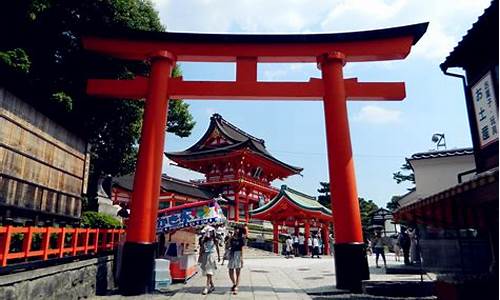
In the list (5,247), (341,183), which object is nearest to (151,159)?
(5,247)

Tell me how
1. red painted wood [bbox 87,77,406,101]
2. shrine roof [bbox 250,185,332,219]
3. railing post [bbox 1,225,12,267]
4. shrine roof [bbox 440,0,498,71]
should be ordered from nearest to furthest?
railing post [bbox 1,225,12,267] < shrine roof [bbox 440,0,498,71] < red painted wood [bbox 87,77,406,101] < shrine roof [bbox 250,185,332,219]

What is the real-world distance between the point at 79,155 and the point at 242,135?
29349 mm

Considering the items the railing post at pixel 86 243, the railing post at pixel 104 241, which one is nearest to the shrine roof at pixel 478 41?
the railing post at pixel 86 243

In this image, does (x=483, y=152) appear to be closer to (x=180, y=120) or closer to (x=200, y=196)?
(x=180, y=120)

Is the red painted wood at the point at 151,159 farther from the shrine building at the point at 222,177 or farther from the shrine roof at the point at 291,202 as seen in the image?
the shrine building at the point at 222,177

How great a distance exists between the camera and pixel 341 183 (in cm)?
858

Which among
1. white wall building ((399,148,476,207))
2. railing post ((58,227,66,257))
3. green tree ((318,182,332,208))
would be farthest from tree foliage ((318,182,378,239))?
railing post ((58,227,66,257))

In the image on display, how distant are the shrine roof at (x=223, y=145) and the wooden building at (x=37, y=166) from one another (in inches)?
792

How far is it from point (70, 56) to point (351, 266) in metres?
10.6

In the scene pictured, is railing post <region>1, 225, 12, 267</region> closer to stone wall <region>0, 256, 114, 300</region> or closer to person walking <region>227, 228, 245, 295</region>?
stone wall <region>0, 256, 114, 300</region>

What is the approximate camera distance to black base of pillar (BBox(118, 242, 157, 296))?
25.4ft

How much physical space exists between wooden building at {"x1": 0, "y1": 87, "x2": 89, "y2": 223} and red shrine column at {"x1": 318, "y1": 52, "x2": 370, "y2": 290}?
6.63 meters

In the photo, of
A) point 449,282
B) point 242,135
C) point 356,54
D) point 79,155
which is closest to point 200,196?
point 242,135

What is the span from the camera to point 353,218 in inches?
329
